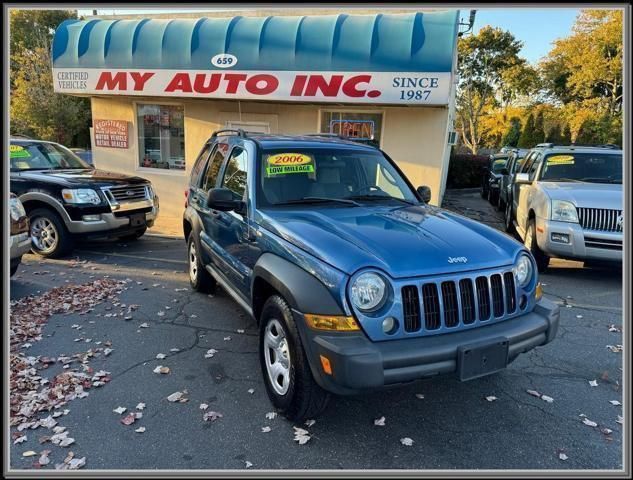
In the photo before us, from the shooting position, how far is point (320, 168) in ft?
13.7

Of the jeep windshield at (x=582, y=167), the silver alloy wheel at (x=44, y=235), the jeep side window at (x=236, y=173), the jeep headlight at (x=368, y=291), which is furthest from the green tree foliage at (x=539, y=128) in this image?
the jeep headlight at (x=368, y=291)

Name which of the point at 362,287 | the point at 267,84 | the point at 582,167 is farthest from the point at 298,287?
the point at 267,84

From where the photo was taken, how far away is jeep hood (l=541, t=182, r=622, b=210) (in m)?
6.12

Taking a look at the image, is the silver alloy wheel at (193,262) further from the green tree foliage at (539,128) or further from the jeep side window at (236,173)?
the green tree foliage at (539,128)

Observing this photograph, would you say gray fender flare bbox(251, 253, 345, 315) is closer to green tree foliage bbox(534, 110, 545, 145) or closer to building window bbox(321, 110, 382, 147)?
building window bbox(321, 110, 382, 147)

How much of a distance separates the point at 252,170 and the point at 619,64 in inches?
1158

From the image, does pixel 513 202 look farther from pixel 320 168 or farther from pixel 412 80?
pixel 320 168

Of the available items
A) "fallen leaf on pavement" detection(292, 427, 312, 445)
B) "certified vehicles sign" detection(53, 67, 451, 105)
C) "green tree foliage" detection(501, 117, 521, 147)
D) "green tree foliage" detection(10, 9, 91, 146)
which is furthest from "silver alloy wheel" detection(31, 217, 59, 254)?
"green tree foliage" detection(501, 117, 521, 147)

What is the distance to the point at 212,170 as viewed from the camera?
17.0ft

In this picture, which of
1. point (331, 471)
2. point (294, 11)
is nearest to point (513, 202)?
point (294, 11)

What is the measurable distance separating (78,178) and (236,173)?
15.3 feet

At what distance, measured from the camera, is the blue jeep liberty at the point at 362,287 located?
8.70ft

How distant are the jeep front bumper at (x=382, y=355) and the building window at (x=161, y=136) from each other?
993cm

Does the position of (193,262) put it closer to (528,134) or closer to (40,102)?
(40,102)
